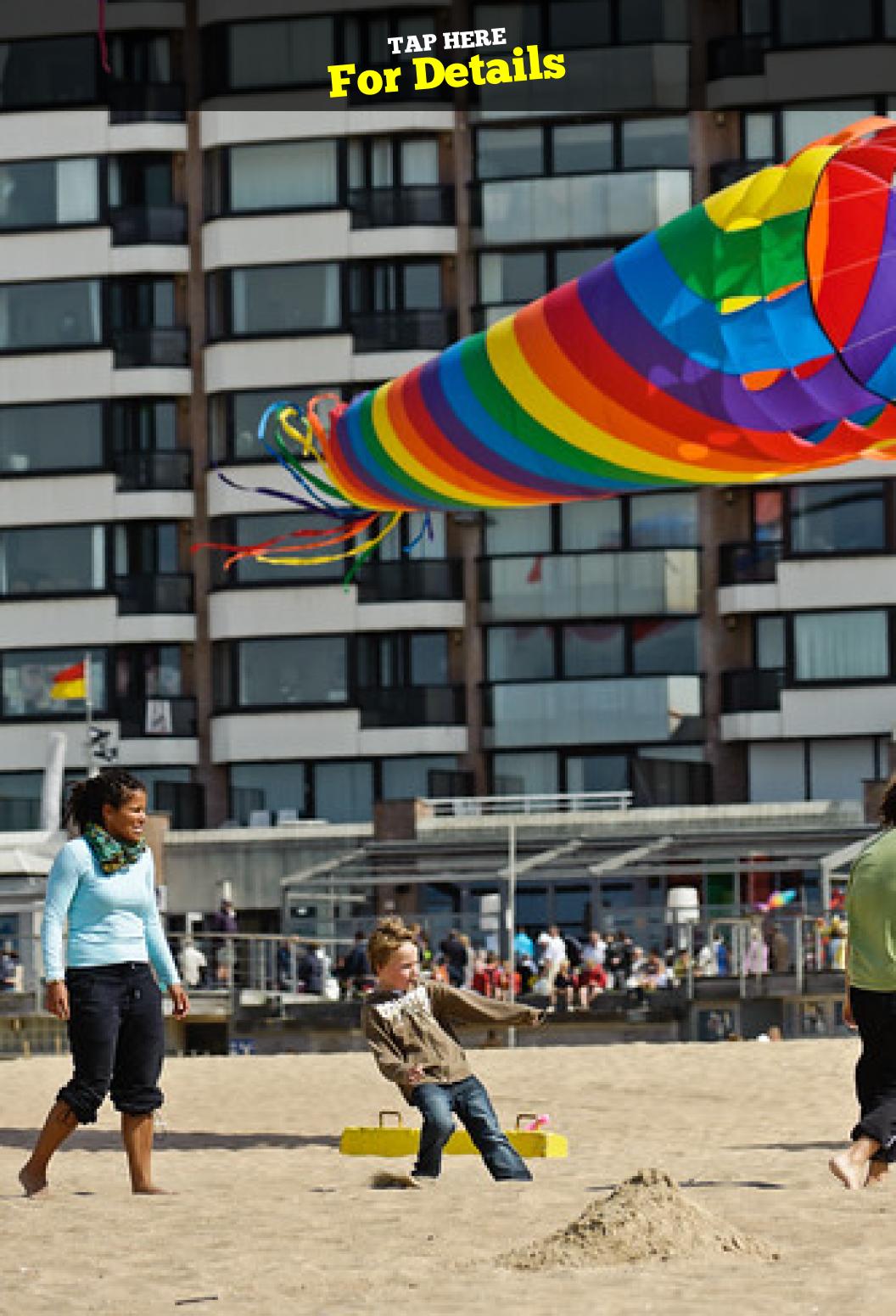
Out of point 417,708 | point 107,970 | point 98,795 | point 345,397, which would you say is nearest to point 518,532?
point 417,708

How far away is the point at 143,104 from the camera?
210ft

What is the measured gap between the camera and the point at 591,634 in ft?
201

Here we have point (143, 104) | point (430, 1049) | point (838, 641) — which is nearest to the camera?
point (430, 1049)

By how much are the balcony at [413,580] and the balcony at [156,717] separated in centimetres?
444

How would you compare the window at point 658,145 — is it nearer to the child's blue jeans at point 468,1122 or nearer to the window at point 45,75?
the window at point 45,75

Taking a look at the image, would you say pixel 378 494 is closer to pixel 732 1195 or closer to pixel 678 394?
pixel 678 394

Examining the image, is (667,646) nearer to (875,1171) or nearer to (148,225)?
(148,225)

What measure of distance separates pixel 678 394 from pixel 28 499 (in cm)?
4841

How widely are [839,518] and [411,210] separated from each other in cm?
1101

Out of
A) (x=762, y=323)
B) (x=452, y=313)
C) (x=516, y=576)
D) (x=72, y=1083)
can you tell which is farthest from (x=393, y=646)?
(x=72, y=1083)

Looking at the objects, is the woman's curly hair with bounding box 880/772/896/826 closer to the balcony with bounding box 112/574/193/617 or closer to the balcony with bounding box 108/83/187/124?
the balcony with bounding box 112/574/193/617

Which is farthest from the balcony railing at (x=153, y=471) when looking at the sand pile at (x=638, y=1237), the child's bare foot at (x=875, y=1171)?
the sand pile at (x=638, y=1237)

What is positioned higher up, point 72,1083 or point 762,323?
point 762,323

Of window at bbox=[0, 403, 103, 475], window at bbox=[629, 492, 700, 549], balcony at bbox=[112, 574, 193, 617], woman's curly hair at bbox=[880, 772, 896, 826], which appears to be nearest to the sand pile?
woman's curly hair at bbox=[880, 772, 896, 826]
